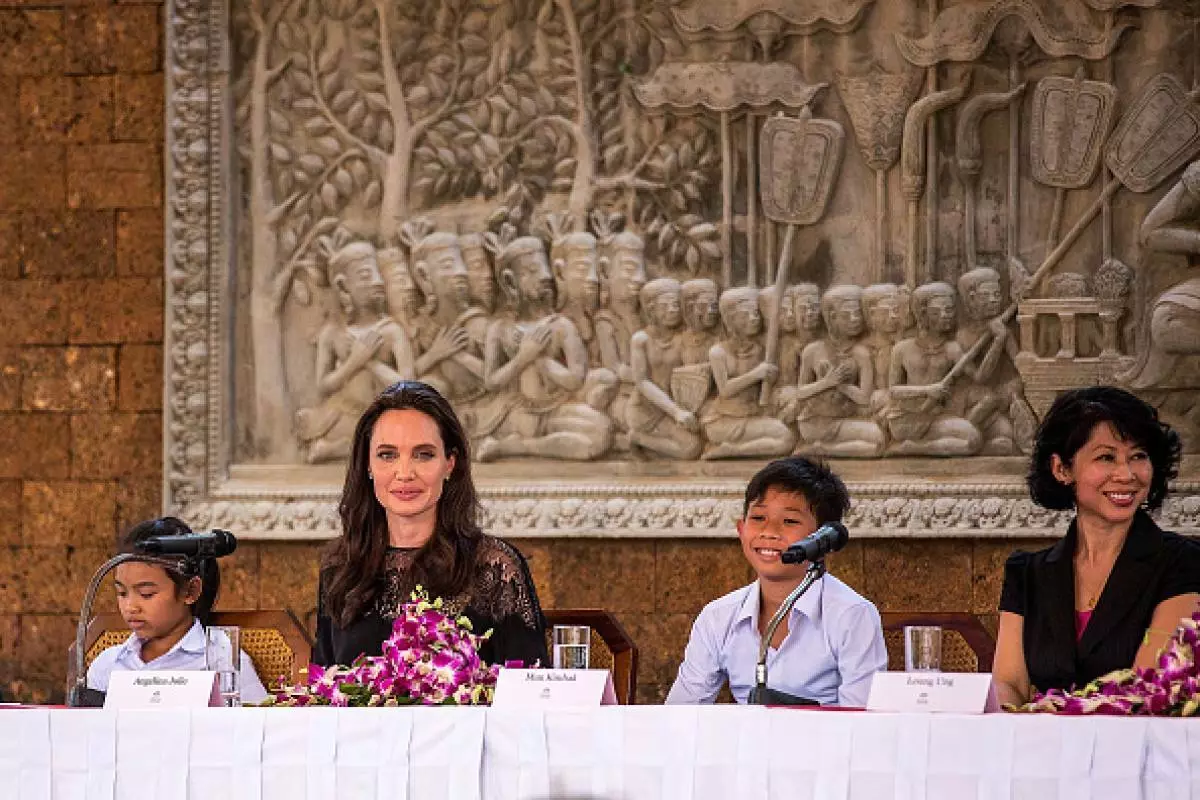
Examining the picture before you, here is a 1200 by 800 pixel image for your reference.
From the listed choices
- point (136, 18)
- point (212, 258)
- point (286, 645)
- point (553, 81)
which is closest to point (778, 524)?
point (286, 645)

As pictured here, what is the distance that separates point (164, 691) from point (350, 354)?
110 inches

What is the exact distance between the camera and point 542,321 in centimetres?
591

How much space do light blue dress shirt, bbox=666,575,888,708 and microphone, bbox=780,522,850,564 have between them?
2.32ft

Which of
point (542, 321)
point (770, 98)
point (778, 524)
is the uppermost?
point (770, 98)

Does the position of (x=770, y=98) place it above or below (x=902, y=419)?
above

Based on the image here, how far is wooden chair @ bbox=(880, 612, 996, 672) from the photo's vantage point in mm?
4332

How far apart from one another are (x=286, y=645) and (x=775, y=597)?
1.24 metres

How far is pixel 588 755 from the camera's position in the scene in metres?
3.04

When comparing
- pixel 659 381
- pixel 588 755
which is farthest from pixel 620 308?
pixel 588 755

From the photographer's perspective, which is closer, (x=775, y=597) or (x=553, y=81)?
(x=775, y=597)

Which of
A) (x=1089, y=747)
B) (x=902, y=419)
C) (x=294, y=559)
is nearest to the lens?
(x=1089, y=747)

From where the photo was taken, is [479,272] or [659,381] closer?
[659,381]

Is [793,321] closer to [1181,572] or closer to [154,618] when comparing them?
[1181,572]

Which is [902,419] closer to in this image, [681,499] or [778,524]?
[681,499]
